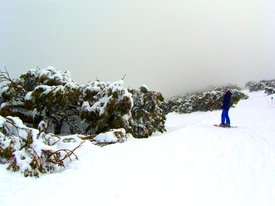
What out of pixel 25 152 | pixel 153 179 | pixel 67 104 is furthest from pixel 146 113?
pixel 25 152

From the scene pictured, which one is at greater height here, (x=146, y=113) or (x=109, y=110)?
(x=109, y=110)

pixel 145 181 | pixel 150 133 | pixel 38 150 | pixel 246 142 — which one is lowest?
pixel 150 133

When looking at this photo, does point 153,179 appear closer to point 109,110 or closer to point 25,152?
point 25,152

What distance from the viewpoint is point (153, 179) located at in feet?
19.5

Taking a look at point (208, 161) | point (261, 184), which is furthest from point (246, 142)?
point (261, 184)

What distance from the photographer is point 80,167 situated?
6336mm

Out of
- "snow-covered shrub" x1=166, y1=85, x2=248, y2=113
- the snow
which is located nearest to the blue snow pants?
the snow

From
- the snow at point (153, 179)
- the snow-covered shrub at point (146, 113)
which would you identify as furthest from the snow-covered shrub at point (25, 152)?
the snow-covered shrub at point (146, 113)

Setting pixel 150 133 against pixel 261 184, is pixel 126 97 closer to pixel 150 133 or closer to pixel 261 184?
pixel 150 133

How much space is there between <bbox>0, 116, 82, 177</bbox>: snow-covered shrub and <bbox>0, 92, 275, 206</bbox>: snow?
0.68 ft

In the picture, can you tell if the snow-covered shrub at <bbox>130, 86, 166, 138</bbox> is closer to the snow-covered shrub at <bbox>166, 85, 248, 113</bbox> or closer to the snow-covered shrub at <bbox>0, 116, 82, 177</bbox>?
the snow-covered shrub at <bbox>0, 116, 82, 177</bbox>

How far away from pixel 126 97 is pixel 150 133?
3076 mm

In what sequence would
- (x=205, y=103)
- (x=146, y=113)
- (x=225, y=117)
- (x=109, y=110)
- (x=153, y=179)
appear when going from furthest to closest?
(x=205, y=103), (x=225, y=117), (x=146, y=113), (x=109, y=110), (x=153, y=179)

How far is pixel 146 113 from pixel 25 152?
9.51 meters
